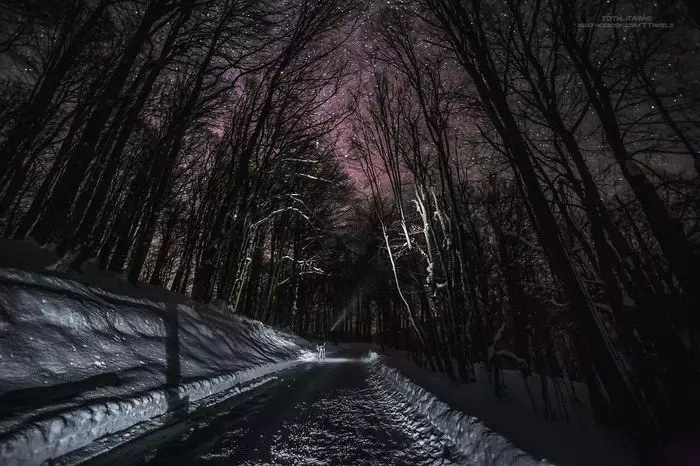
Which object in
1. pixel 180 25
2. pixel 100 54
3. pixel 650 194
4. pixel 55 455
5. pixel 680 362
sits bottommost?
pixel 55 455

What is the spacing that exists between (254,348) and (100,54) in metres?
10.5

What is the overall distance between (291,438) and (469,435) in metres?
1.72

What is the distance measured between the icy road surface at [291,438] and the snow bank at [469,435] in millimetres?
130

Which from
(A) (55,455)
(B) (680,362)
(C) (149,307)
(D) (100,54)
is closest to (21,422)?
(A) (55,455)

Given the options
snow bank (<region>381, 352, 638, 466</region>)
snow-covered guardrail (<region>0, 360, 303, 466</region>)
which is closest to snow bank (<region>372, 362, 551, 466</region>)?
snow bank (<region>381, 352, 638, 466</region>)

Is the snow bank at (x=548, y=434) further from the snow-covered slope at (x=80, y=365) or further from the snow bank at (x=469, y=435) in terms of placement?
the snow-covered slope at (x=80, y=365)

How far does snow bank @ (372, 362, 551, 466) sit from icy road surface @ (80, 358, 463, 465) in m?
0.13

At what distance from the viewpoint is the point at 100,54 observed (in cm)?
1042

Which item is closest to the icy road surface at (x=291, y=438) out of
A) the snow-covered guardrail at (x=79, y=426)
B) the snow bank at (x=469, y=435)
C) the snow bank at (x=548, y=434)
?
the snow bank at (x=469, y=435)

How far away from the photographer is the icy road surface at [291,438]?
275cm

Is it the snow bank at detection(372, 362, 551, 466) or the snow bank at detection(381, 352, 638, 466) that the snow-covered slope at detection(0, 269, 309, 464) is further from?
the snow bank at detection(381, 352, 638, 466)

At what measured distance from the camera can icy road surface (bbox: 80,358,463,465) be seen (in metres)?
2.75

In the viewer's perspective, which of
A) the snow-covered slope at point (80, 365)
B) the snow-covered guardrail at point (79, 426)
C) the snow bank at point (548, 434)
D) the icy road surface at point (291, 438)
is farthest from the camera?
the icy road surface at point (291, 438)

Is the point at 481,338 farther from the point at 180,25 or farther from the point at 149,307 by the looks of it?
the point at 180,25
